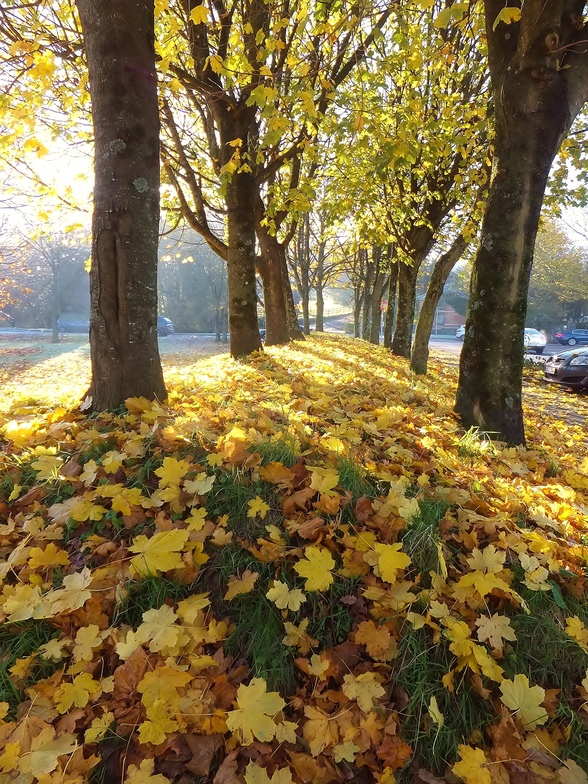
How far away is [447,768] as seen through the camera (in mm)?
1469

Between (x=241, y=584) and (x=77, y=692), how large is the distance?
70 cm

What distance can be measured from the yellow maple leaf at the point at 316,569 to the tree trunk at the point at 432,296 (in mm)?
7956

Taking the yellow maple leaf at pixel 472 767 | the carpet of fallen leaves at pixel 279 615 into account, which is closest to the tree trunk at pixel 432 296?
the carpet of fallen leaves at pixel 279 615

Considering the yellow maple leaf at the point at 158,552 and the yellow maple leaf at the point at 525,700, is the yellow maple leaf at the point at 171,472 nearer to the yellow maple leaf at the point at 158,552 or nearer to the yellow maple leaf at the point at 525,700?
the yellow maple leaf at the point at 158,552

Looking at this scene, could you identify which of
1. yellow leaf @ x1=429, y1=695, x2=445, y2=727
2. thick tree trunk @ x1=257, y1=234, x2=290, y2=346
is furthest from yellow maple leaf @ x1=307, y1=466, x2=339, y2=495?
thick tree trunk @ x1=257, y1=234, x2=290, y2=346

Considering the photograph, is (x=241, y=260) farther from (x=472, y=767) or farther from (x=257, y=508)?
(x=472, y=767)

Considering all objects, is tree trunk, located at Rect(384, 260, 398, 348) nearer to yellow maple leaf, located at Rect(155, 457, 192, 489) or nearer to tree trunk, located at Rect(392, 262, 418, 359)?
tree trunk, located at Rect(392, 262, 418, 359)

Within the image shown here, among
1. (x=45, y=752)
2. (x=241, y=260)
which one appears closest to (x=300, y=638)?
(x=45, y=752)

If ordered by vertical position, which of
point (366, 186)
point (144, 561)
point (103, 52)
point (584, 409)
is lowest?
point (584, 409)

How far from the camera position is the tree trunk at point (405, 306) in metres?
11.9

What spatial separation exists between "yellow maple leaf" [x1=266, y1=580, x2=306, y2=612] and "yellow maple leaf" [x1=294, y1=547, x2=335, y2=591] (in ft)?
0.17

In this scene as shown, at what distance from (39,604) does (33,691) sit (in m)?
0.33

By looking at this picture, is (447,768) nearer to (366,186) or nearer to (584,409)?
(366,186)

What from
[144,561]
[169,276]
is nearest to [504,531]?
[144,561]
